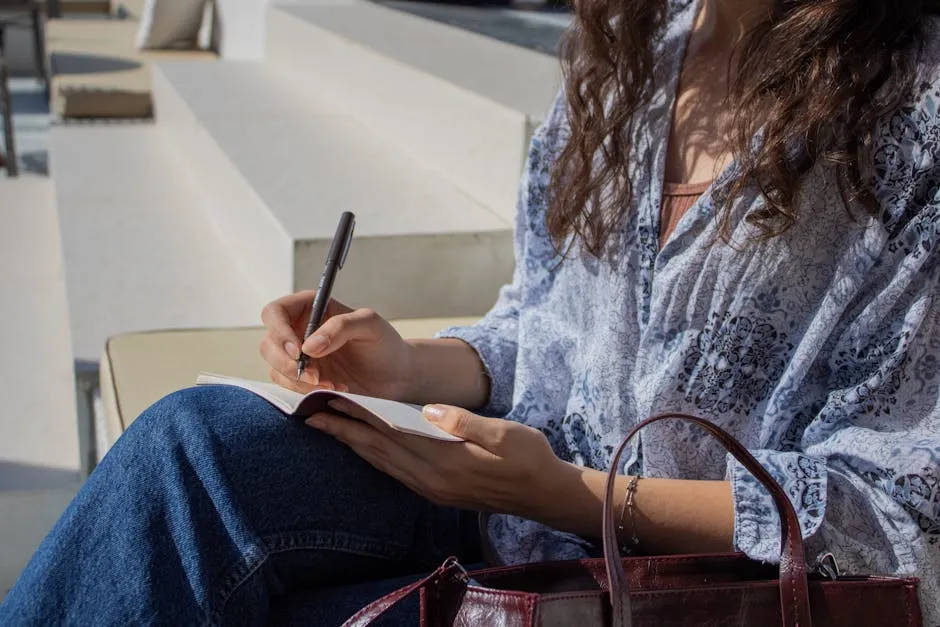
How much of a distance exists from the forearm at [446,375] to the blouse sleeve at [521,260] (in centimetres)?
1

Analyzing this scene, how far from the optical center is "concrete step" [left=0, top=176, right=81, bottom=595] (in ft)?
6.39

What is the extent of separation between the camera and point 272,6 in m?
4.45

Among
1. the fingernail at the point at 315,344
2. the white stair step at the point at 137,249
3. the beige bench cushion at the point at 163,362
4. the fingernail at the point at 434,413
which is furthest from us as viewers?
the white stair step at the point at 137,249

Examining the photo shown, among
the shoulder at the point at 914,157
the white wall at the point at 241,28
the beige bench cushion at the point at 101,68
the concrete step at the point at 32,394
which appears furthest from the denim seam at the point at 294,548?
the beige bench cushion at the point at 101,68

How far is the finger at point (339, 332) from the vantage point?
4.00 ft

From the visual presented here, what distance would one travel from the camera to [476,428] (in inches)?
42.1

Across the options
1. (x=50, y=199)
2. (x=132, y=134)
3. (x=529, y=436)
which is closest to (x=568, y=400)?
(x=529, y=436)

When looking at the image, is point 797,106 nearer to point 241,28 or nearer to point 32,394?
point 32,394

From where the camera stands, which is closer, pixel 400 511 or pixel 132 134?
pixel 400 511

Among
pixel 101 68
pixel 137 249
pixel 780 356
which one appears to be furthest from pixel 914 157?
pixel 101 68

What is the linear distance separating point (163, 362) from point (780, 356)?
1095 millimetres

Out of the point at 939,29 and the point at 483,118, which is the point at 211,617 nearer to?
the point at 939,29

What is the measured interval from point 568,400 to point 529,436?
26 cm

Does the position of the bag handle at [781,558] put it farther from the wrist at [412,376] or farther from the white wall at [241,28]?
the white wall at [241,28]
